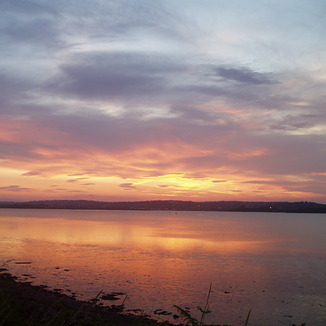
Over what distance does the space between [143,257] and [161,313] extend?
20.7 meters

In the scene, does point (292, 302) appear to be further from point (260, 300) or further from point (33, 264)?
point (33, 264)

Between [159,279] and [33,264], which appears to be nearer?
[159,279]

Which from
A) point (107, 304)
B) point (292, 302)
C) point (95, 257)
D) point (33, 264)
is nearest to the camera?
point (107, 304)

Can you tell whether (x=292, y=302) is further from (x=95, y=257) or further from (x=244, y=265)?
(x=95, y=257)

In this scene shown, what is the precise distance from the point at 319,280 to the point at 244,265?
8.07 m

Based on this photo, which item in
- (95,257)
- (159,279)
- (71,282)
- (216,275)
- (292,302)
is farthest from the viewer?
(95,257)

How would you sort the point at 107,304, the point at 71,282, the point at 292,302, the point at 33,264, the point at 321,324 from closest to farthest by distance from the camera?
the point at 321,324
the point at 107,304
the point at 292,302
the point at 71,282
the point at 33,264

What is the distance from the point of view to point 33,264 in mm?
31781

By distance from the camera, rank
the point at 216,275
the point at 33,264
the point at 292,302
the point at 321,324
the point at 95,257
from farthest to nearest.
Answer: the point at 95,257 → the point at 33,264 → the point at 216,275 → the point at 292,302 → the point at 321,324

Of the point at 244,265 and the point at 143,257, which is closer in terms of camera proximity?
the point at 244,265

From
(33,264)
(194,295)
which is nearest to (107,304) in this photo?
(194,295)

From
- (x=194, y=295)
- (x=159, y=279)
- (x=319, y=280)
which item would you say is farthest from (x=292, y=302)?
(x=159, y=279)

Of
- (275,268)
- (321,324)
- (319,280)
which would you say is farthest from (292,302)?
(275,268)

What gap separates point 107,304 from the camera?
19.2m
